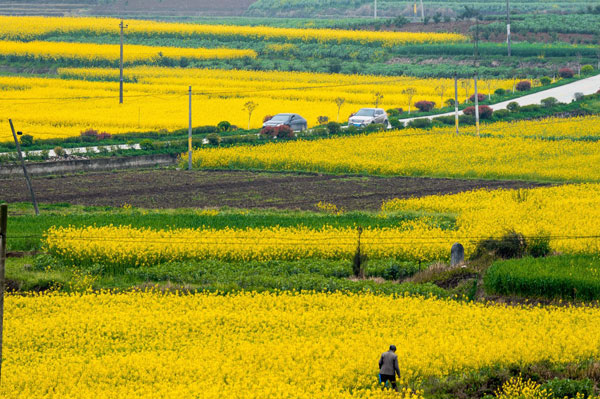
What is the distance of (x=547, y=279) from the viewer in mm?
29656

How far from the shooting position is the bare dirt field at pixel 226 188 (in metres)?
45.4

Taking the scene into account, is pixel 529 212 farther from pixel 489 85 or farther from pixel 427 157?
pixel 489 85

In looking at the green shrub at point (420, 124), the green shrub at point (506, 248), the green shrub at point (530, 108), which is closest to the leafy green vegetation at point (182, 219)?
the green shrub at point (506, 248)

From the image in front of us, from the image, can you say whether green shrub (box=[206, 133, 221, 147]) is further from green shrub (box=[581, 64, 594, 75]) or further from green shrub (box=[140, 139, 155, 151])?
green shrub (box=[581, 64, 594, 75])

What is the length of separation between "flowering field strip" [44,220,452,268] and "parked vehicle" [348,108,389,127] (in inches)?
1329

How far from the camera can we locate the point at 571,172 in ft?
173

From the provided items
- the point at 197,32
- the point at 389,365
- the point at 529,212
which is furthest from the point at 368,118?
the point at 197,32

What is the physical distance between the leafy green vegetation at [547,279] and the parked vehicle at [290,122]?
36903 mm

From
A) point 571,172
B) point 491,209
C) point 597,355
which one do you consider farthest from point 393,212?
point 597,355

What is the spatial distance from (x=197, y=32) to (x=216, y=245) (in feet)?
339

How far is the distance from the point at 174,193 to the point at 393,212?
11.0m

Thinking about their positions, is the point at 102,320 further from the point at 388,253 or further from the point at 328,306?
the point at 388,253

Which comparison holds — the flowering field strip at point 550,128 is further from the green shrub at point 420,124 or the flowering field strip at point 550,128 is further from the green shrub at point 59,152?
the green shrub at point 59,152

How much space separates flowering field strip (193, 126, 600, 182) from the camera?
178ft
